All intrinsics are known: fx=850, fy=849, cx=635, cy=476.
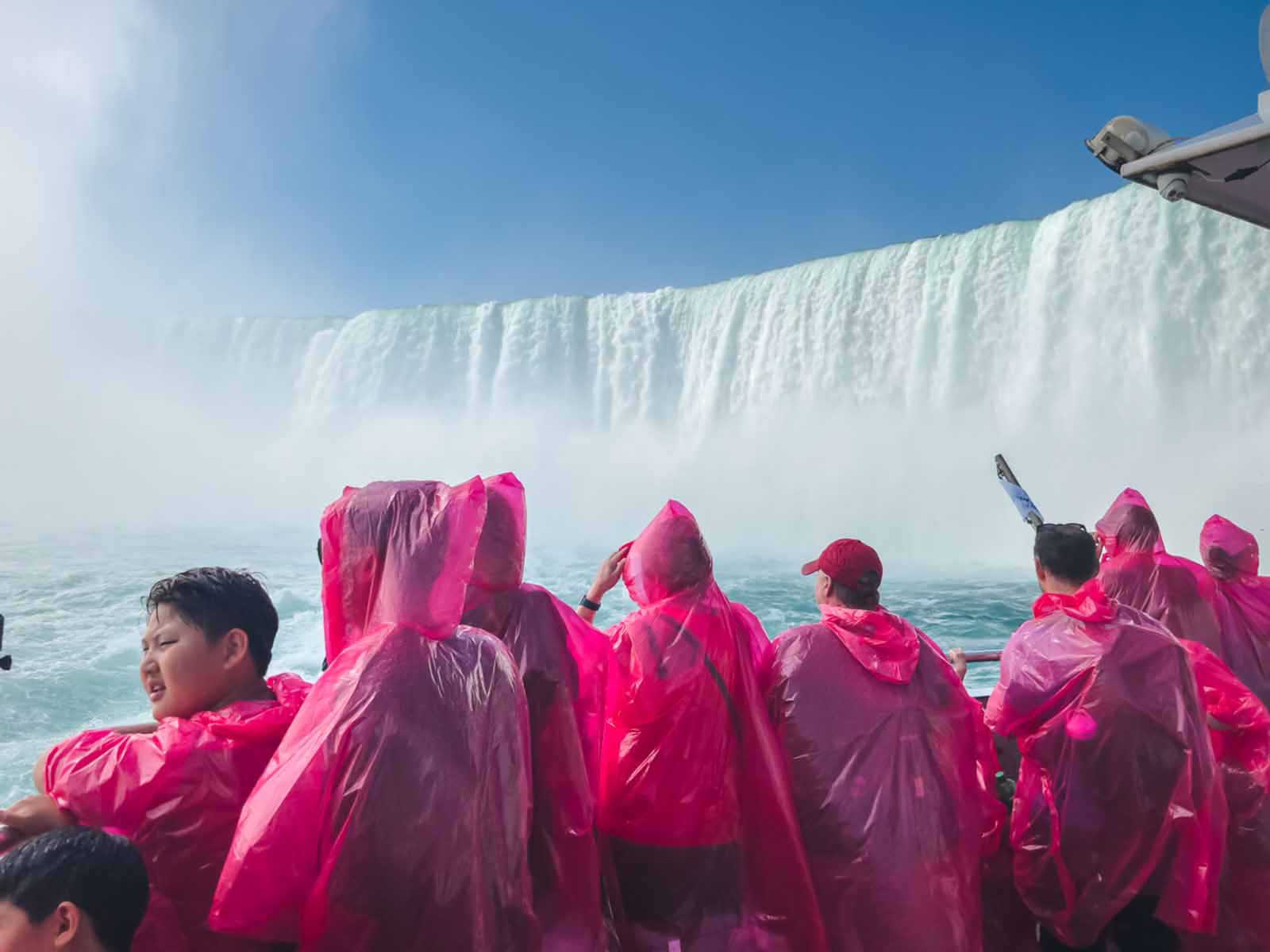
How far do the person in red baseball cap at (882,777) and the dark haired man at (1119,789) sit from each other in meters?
0.19

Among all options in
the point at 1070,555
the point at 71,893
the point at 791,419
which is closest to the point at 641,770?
the point at 71,893

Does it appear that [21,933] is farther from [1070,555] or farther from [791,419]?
[791,419]

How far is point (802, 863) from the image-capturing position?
78.0 inches

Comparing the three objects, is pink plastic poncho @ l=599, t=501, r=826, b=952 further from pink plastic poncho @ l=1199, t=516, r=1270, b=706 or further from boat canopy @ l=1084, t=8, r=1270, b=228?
pink plastic poncho @ l=1199, t=516, r=1270, b=706

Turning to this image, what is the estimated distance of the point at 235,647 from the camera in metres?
1.59

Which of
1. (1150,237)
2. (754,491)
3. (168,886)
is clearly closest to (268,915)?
(168,886)

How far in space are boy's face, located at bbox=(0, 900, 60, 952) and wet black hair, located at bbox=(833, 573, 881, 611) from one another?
66.7 inches

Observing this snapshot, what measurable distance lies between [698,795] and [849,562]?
68 centimetres

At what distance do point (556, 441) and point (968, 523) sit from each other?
11919 mm

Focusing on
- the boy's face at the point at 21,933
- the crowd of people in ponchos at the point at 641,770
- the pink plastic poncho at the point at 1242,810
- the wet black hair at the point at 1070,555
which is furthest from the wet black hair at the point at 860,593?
the boy's face at the point at 21,933

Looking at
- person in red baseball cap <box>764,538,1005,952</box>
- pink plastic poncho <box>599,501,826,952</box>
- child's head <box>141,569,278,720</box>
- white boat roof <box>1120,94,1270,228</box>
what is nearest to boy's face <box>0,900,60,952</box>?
child's head <box>141,569,278,720</box>

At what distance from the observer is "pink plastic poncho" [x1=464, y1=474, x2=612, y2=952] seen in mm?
1848

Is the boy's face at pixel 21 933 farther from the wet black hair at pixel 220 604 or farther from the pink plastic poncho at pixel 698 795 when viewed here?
the pink plastic poncho at pixel 698 795

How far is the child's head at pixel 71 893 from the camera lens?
1.12 metres
